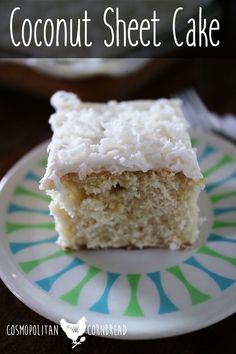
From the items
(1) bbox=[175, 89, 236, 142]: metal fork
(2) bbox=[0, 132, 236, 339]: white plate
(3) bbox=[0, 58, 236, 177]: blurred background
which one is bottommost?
(2) bbox=[0, 132, 236, 339]: white plate

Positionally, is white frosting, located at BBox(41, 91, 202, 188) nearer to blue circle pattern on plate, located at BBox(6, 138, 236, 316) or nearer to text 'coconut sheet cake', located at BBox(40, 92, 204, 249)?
text 'coconut sheet cake', located at BBox(40, 92, 204, 249)

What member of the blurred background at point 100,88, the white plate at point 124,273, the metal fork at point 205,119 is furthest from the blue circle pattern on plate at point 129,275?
the blurred background at point 100,88

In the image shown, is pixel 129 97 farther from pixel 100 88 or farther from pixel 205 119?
pixel 205 119

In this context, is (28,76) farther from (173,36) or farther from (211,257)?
(211,257)

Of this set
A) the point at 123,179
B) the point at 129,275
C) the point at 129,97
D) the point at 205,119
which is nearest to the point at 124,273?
the point at 129,275

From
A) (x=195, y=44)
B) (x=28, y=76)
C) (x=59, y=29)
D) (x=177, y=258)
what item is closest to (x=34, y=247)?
(x=177, y=258)

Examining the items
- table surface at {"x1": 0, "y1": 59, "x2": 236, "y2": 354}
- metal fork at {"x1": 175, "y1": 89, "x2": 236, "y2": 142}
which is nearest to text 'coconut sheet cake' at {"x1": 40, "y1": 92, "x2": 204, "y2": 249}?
table surface at {"x1": 0, "y1": 59, "x2": 236, "y2": 354}
